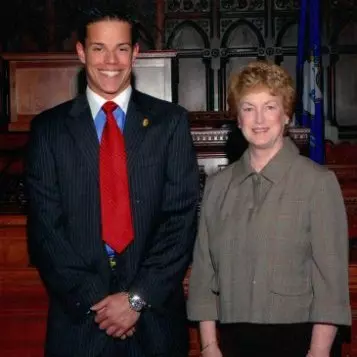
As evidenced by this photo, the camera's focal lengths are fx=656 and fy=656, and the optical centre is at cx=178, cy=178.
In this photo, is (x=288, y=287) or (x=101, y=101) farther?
(x=101, y=101)

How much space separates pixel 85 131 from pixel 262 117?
482 millimetres

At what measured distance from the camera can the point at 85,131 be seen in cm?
179

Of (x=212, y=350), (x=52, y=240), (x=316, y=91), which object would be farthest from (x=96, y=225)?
(x=316, y=91)

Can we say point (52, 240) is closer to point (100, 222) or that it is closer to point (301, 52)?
point (100, 222)

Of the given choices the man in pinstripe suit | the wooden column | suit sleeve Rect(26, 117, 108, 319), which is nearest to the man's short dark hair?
the man in pinstripe suit

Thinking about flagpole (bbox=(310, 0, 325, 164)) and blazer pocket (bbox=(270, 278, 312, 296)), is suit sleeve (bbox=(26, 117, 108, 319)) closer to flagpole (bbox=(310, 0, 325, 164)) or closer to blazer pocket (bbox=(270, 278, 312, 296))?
blazer pocket (bbox=(270, 278, 312, 296))

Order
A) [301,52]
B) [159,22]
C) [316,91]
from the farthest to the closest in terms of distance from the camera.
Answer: [159,22] → [301,52] → [316,91]

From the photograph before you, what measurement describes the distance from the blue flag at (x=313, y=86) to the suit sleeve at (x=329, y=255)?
2.15 m

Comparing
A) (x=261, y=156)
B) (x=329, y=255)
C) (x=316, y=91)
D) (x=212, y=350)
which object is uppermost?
(x=316, y=91)

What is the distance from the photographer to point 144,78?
518cm

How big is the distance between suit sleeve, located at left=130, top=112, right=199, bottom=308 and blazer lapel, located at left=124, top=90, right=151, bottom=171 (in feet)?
0.27

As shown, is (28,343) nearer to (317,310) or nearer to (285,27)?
(317,310)

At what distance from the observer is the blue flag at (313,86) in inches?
154

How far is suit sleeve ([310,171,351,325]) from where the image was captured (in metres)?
1.64
